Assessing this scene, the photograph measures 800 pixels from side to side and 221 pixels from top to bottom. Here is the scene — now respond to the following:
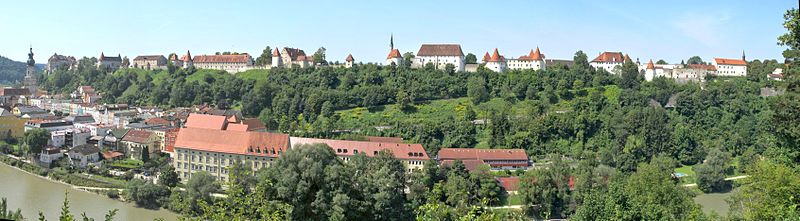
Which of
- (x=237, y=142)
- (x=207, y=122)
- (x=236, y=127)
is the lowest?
(x=237, y=142)

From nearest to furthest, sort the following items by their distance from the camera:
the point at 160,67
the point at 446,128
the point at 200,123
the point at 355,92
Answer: the point at 200,123, the point at 446,128, the point at 355,92, the point at 160,67

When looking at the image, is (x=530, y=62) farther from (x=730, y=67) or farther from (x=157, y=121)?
(x=157, y=121)

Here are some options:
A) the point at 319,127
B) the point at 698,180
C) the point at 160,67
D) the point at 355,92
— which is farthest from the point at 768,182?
the point at 160,67

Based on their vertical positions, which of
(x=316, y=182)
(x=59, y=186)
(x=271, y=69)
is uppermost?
(x=271, y=69)

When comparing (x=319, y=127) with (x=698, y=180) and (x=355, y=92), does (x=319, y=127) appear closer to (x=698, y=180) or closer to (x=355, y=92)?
(x=355, y=92)

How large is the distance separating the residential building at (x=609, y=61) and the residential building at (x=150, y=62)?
34849mm

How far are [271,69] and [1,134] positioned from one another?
56.6 ft

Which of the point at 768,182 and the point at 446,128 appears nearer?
the point at 768,182

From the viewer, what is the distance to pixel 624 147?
26469mm

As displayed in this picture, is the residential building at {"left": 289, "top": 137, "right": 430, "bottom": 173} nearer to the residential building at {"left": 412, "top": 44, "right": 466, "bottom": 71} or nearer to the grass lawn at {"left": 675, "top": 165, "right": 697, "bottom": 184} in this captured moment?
the grass lawn at {"left": 675, "top": 165, "right": 697, "bottom": 184}

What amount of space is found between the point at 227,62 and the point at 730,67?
35.9 metres

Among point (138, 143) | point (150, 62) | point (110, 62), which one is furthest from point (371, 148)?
point (110, 62)

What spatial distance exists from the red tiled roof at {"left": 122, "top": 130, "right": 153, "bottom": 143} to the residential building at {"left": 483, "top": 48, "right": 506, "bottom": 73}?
22.0 metres

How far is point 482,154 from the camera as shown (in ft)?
80.4
